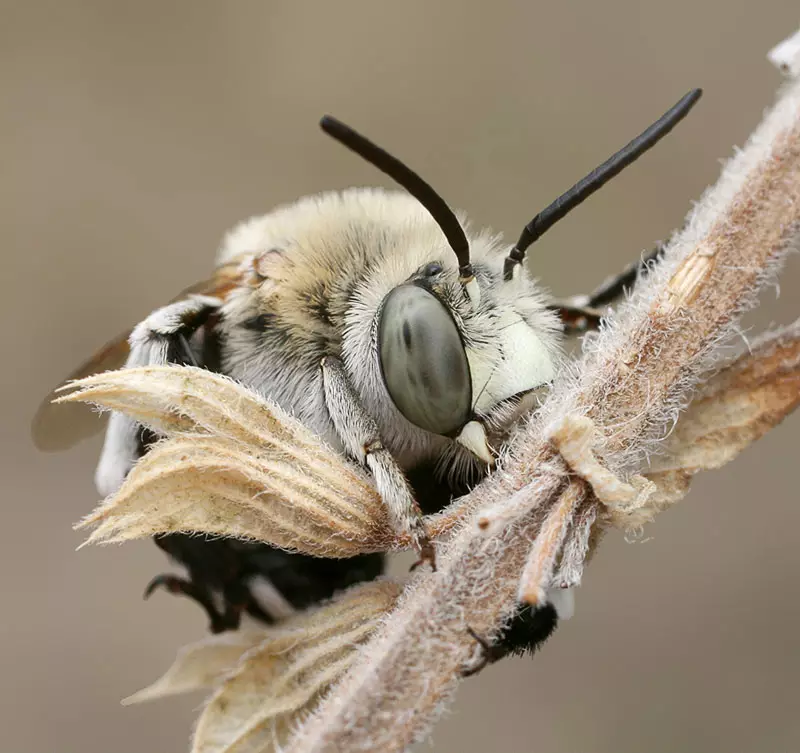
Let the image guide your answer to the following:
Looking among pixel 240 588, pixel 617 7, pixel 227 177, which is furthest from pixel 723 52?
pixel 240 588

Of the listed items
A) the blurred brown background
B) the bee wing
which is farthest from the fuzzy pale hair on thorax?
the blurred brown background

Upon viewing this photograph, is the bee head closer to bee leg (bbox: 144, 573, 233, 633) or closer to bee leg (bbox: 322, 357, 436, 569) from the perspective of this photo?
bee leg (bbox: 322, 357, 436, 569)

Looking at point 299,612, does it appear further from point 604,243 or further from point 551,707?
point 604,243

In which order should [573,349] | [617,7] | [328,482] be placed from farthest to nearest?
[617,7], [573,349], [328,482]

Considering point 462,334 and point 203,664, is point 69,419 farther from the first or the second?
point 462,334

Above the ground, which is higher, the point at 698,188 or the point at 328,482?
the point at 698,188

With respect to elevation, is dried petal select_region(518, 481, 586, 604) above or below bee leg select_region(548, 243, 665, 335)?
below

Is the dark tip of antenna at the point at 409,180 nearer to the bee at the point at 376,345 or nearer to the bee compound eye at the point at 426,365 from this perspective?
the bee at the point at 376,345
